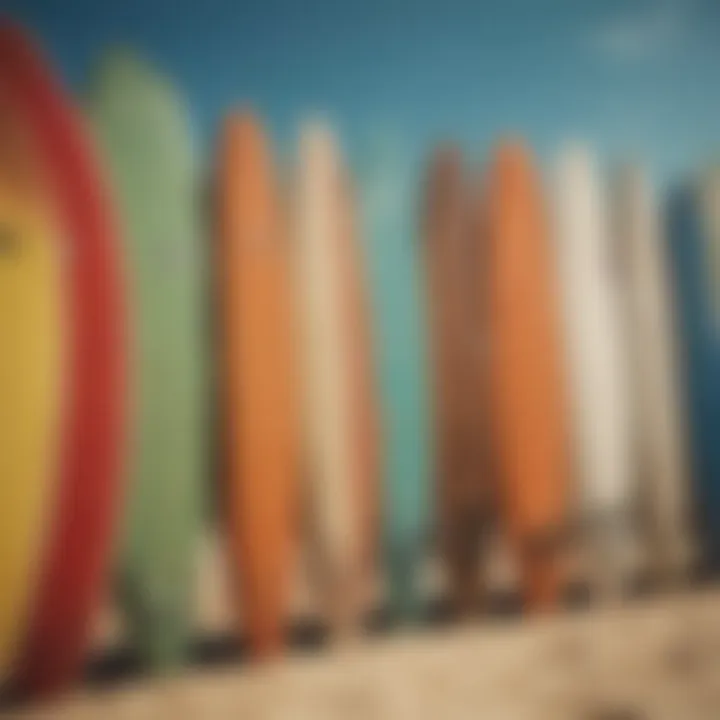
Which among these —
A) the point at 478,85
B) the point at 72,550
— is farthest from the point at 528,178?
the point at 72,550

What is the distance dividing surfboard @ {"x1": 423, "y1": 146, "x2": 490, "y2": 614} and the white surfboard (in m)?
0.09

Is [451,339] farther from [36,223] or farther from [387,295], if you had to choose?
[36,223]

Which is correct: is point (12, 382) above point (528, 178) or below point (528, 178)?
below

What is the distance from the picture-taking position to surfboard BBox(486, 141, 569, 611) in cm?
105

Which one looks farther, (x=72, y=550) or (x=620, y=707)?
(x=620, y=707)

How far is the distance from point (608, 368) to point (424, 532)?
0.86 feet

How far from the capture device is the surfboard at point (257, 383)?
0.96 meters

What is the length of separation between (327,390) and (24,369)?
0.27 m

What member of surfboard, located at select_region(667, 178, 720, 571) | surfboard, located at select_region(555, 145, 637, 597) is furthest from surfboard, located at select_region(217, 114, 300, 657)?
surfboard, located at select_region(667, 178, 720, 571)

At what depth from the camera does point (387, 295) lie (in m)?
1.02

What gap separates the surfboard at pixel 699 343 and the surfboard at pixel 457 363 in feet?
0.75

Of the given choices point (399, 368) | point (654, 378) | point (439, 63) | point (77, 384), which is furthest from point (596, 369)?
point (77, 384)

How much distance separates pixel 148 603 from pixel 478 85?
60 centimetres

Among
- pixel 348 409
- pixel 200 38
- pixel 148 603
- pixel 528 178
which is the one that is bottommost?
pixel 148 603
